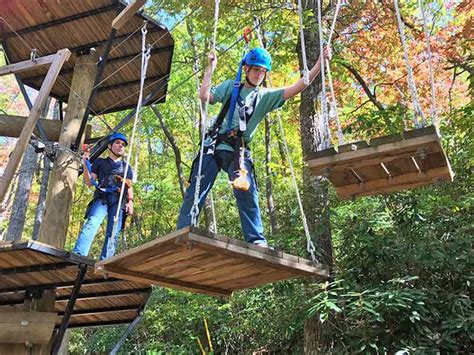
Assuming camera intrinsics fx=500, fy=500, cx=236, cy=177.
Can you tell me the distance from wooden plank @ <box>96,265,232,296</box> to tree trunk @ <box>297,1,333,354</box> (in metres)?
1.44

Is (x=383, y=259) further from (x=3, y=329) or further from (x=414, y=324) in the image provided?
(x=3, y=329)

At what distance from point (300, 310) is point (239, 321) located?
270cm

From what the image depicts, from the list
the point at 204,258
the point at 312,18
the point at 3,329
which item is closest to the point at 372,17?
the point at 312,18

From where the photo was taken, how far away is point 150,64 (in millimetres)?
5375

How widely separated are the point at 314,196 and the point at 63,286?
2.60 metres

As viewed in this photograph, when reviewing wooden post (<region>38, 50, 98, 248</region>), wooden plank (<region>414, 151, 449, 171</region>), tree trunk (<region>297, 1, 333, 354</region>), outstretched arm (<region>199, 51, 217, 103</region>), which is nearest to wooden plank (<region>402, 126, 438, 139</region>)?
wooden plank (<region>414, 151, 449, 171</region>)

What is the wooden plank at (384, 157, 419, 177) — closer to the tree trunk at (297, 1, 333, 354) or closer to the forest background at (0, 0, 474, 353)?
the forest background at (0, 0, 474, 353)

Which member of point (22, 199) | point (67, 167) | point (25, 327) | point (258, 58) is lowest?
point (25, 327)

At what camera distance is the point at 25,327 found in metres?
3.88

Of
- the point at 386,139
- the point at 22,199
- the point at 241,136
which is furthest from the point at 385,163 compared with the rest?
the point at 22,199

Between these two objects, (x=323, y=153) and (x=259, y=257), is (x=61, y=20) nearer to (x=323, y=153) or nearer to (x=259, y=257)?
(x=323, y=153)

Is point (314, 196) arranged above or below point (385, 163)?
above

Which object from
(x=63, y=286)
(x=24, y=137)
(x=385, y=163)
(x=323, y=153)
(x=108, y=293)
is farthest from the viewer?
(x=108, y=293)

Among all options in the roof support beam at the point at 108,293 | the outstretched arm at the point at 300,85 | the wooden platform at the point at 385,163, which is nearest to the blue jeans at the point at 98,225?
the roof support beam at the point at 108,293
